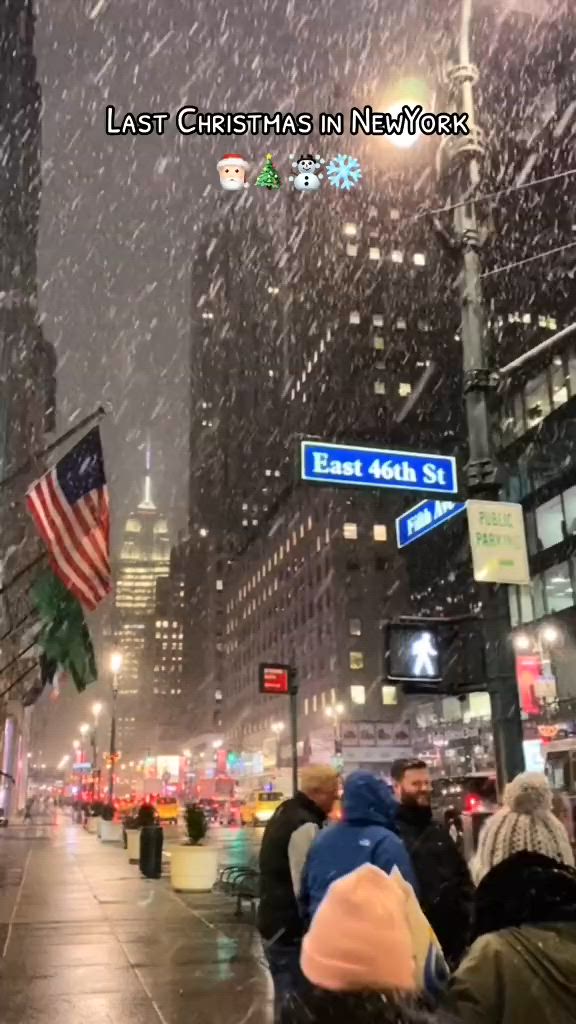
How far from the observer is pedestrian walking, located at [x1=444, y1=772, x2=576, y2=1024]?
7.29 ft

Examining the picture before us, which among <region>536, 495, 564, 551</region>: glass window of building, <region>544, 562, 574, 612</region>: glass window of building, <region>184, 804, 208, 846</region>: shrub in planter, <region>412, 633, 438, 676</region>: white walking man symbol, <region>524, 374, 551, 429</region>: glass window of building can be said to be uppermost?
<region>524, 374, 551, 429</region>: glass window of building

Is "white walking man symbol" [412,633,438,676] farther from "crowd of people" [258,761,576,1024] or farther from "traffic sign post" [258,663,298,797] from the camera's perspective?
"traffic sign post" [258,663,298,797]

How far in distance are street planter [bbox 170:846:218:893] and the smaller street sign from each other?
10.6m

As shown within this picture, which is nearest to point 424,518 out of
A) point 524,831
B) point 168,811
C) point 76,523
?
point 524,831

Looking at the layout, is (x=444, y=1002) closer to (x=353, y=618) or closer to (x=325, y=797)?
(x=325, y=797)

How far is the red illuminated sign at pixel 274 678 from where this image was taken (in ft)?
81.5

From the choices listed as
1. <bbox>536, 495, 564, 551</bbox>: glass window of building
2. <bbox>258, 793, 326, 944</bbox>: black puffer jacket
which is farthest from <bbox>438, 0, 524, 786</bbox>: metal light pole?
<bbox>536, 495, 564, 551</bbox>: glass window of building

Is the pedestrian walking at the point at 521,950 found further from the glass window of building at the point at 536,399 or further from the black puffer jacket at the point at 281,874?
the glass window of building at the point at 536,399

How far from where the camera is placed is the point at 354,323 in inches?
4710

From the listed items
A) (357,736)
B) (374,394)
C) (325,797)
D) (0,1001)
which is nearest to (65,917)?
(0,1001)

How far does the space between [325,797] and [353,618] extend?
83.2m

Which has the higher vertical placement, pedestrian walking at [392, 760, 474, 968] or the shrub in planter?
pedestrian walking at [392, 760, 474, 968]

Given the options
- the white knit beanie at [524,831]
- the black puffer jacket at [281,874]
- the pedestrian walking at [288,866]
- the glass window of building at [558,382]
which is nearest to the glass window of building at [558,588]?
the glass window of building at [558,382]

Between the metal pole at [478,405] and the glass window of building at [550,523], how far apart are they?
134ft
